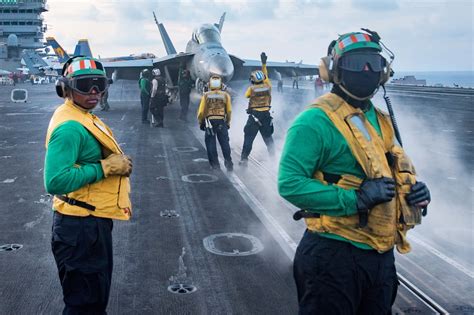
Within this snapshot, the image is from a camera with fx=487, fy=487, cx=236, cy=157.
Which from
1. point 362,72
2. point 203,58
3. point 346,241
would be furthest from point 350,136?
point 203,58

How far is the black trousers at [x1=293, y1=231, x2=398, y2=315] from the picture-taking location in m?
2.68

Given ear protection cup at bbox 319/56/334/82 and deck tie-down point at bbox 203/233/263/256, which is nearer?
ear protection cup at bbox 319/56/334/82

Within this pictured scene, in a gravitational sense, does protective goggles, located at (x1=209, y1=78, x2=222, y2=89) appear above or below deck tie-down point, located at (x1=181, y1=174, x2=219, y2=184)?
above

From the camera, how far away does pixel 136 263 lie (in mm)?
5926

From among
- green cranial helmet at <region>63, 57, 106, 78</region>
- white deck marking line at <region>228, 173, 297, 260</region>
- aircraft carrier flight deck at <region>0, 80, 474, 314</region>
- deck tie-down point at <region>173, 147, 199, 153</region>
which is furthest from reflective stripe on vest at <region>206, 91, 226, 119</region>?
green cranial helmet at <region>63, 57, 106, 78</region>

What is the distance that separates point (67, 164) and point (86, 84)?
2.17ft

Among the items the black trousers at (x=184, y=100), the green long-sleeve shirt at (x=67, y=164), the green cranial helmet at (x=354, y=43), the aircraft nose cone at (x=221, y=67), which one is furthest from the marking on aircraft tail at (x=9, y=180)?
the black trousers at (x=184, y=100)

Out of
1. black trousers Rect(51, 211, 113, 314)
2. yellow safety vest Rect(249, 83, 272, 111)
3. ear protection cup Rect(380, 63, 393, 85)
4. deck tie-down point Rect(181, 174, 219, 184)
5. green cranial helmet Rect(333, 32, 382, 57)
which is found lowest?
deck tie-down point Rect(181, 174, 219, 184)

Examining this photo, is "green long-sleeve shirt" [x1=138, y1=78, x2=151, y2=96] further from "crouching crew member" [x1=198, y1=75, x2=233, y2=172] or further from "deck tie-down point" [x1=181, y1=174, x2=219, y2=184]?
"deck tie-down point" [x1=181, y1=174, x2=219, y2=184]

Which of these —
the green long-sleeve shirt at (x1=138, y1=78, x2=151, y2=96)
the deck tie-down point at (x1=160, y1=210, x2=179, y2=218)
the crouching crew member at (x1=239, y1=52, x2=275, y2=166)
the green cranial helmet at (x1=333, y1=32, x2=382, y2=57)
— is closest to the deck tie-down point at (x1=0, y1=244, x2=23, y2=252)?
the deck tie-down point at (x1=160, y1=210, x2=179, y2=218)

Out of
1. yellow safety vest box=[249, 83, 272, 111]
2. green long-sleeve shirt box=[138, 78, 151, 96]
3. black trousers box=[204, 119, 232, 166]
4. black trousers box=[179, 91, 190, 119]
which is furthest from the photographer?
black trousers box=[179, 91, 190, 119]

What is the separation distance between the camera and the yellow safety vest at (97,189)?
339cm

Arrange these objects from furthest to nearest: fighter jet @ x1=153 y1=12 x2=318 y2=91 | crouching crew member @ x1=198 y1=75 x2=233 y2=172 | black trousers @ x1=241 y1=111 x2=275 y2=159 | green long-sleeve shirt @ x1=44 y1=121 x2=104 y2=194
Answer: fighter jet @ x1=153 y1=12 x2=318 y2=91 < black trousers @ x1=241 y1=111 x2=275 y2=159 < crouching crew member @ x1=198 y1=75 x2=233 y2=172 < green long-sleeve shirt @ x1=44 y1=121 x2=104 y2=194

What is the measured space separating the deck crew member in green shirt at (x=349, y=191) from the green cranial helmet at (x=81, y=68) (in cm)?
169
